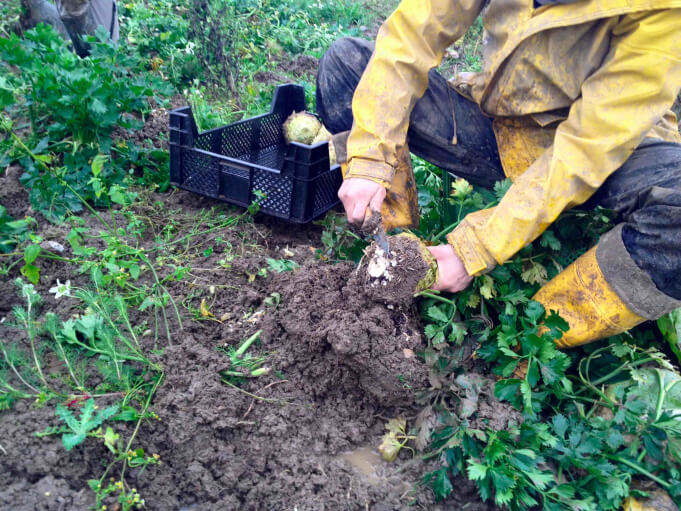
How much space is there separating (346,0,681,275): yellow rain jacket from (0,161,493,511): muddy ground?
55cm

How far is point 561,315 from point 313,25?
18.0 feet

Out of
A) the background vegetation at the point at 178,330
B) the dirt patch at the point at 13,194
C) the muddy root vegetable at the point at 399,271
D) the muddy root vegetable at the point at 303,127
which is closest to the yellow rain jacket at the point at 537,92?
the muddy root vegetable at the point at 399,271

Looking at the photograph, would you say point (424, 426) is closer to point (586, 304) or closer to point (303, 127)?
point (586, 304)

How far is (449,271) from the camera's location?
6.56ft

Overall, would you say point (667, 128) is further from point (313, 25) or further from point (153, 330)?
point (313, 25)

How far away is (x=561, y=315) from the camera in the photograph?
2.00 metres

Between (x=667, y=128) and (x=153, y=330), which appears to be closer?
(x=153, y=330)

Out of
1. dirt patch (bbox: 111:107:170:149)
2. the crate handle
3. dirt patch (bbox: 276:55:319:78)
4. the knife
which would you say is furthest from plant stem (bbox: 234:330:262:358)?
dirt patch (bbox: 276:55:319:78)

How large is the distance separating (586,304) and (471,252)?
50cm

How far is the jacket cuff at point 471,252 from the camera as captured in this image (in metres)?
1.95

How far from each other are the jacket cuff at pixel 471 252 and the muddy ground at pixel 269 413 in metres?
0.31

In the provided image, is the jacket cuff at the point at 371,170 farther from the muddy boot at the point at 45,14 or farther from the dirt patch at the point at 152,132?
the muddy boot at the point at 45,14

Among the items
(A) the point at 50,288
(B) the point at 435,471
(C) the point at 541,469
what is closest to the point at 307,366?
(B) the point at 435,471

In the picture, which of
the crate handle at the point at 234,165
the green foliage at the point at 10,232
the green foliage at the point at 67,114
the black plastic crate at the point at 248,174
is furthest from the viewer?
the crate handle at the point at 234,165
